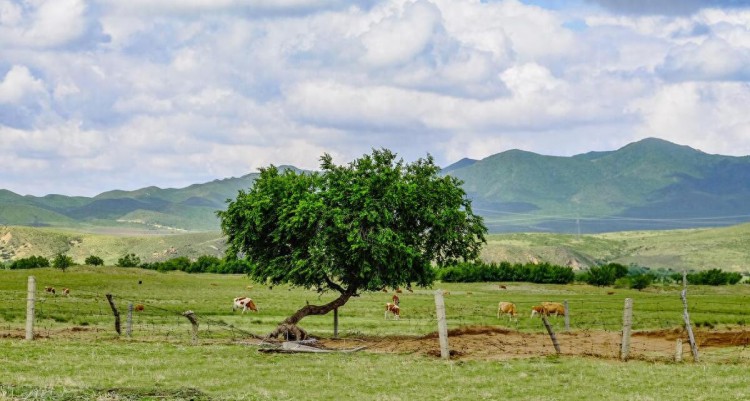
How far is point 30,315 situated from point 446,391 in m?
18.5

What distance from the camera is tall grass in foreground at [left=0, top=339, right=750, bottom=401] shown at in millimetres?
23656

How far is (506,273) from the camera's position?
134 metres

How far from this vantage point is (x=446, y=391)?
2459 centimetres

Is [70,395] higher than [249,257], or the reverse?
[249,257]

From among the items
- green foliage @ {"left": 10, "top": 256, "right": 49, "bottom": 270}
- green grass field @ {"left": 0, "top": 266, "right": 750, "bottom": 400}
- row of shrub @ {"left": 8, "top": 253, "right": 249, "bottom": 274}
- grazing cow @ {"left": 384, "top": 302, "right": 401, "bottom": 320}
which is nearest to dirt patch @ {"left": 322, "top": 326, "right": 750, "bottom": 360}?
green grass field @ {"left": 0, "top": 266, "right": 750, "bottom": 400}

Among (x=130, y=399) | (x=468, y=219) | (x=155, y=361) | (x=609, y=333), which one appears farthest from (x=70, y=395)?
(x=609, y=333)

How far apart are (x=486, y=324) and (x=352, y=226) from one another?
18.6 m

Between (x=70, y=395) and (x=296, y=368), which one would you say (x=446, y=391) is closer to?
(x=296, y=368)

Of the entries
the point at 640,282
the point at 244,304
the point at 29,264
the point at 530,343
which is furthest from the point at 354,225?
the point at 29,264

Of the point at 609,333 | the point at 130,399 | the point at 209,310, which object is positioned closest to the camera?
the point at 130,399

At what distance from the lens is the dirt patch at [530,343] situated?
110ft

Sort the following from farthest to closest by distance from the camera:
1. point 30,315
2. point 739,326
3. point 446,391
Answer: point 739,326, point 30,315, point 446,391

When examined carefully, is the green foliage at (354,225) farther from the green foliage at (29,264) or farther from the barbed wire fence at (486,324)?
the green foliage at (29,264)

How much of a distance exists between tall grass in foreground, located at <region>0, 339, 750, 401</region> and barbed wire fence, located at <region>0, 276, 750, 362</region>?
10.7 ft
